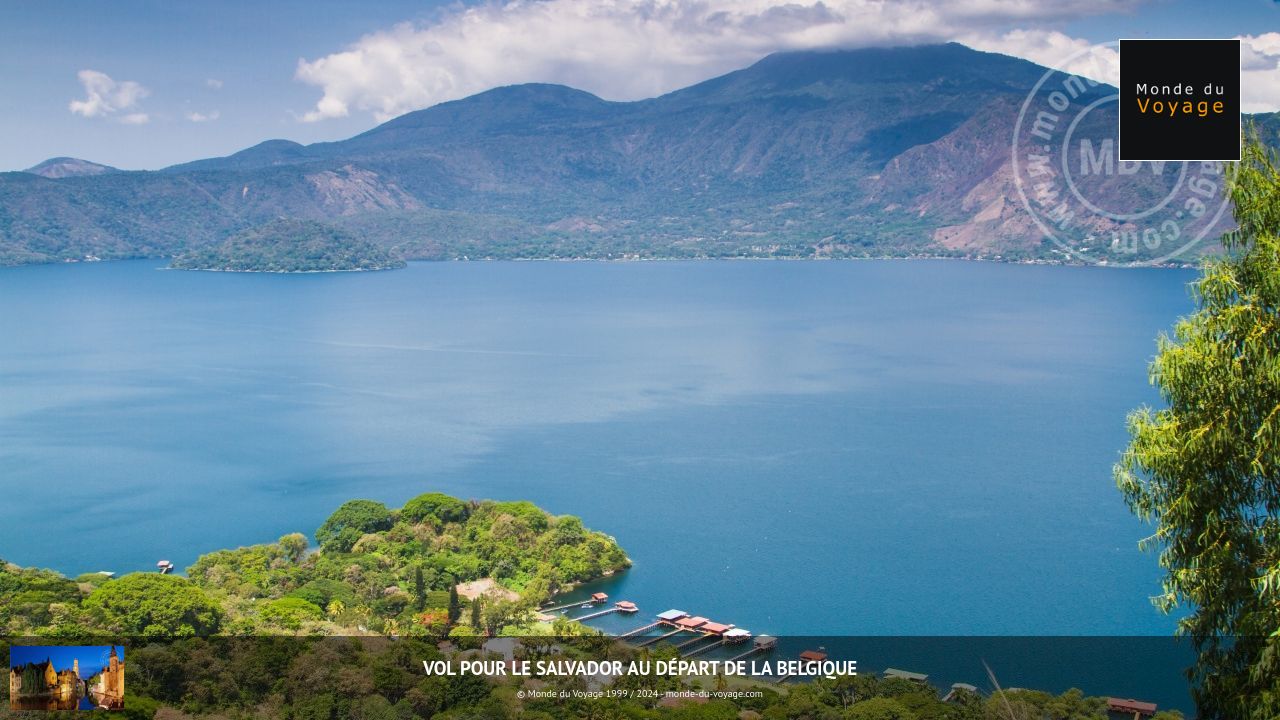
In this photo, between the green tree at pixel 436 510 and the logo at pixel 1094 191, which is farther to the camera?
the logo at pixel 1094 191

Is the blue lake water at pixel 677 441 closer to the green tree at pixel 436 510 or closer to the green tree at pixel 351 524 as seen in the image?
the green tree at pixel 351 524

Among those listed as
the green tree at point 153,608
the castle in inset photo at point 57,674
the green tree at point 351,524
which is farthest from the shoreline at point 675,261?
the castle in inset photo at point 57,674

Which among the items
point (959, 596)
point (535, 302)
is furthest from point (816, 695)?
point (535, 302)

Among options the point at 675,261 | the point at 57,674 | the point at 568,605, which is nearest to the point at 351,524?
the point at 568,605

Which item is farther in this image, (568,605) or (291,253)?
(291,253)

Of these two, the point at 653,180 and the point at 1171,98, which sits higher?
the point at 653,180

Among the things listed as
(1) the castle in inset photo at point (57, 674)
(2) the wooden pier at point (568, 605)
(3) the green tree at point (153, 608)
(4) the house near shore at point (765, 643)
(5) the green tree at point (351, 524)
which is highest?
(1) the castle in inset photo at point (57, 674)

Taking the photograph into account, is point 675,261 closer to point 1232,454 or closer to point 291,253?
point 291,253

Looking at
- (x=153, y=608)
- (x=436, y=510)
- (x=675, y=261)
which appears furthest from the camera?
(x=675, y=261)
